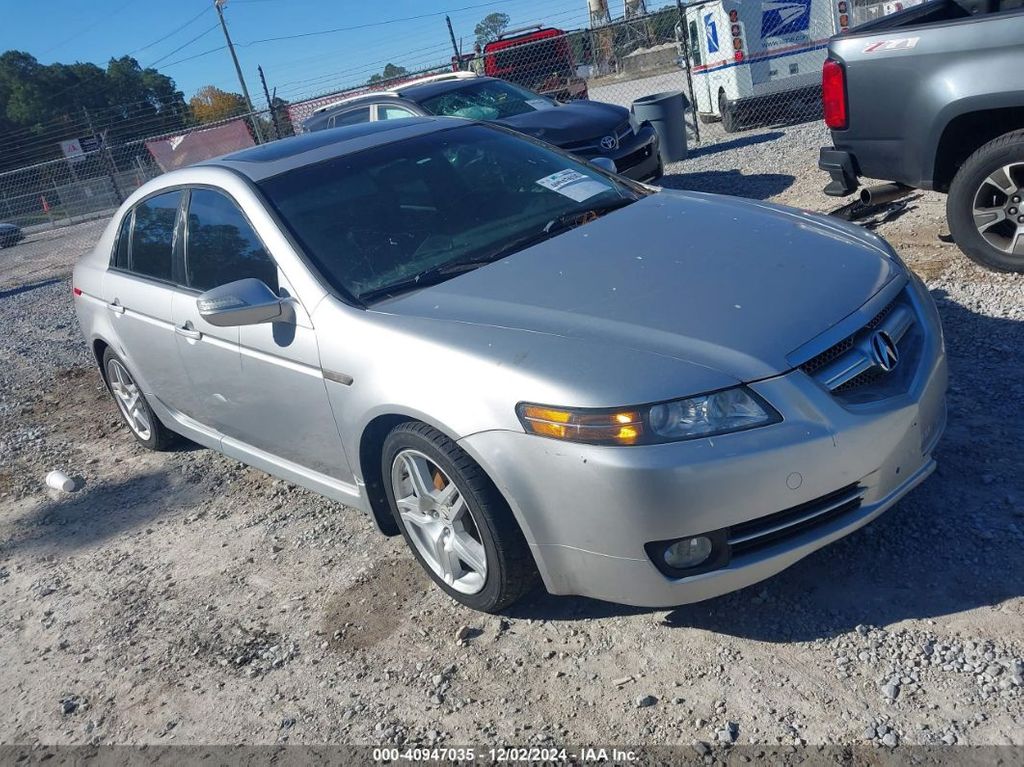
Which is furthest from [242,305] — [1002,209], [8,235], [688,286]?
[8,235]

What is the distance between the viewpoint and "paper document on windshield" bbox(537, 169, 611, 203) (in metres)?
4.03

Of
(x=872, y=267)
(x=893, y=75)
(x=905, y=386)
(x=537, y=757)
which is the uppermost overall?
(x=893, y=75)

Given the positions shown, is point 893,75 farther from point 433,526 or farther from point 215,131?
point 215,131

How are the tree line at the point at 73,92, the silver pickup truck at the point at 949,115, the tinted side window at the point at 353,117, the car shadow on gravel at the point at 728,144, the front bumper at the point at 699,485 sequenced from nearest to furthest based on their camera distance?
the front bumper at the point at 699,485 → the silver pickup truck at the point at 949,115 → the tinted side window at the point at 353,117 → the car shadow on gravel at the point at 728,144 → the tree line at the point at 73,92

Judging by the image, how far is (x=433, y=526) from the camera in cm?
326

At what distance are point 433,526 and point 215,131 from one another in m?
19.3

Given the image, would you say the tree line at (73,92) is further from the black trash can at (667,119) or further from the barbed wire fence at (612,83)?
the black trash can at (667,119)

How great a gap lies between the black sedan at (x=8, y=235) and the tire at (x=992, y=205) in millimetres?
25083

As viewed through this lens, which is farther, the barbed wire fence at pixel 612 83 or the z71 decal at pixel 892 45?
the barbed wire fence at pixel 612 83

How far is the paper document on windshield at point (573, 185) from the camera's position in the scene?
403cm

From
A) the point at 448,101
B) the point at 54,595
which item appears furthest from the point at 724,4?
the point at 54,595

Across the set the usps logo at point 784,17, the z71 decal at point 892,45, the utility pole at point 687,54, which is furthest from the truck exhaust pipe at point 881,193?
the usps logo at point 784,17

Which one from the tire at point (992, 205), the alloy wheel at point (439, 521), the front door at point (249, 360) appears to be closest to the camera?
the alloy wheel at point (439, 521)

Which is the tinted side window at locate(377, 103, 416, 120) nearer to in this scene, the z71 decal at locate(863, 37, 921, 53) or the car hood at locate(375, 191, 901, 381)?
the z71 decal at locate(863, 37, 921, 53)
